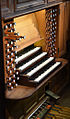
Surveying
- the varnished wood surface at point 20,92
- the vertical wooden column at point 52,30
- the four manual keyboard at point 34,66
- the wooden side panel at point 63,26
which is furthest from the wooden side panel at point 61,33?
the varnished wood surface at point 20,92

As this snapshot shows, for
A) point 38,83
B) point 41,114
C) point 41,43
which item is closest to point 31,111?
point 41,114

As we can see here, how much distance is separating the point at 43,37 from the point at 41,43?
0.15m

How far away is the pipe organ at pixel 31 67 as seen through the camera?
3934 millimetres

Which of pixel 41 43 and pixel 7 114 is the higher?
pixel 41 43

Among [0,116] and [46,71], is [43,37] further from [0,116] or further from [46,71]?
[0,116]

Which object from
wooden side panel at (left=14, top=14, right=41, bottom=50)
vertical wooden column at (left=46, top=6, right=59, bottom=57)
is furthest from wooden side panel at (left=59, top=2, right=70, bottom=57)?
wooden side panel at (left=14, top=14, right=41, bottom=50)

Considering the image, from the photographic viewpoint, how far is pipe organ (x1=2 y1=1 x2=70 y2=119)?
12.9ft

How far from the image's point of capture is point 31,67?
185 inches

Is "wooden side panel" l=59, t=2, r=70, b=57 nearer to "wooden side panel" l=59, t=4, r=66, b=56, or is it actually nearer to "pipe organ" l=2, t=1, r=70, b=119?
"wooden side panel" l=59, t=4, r=66, b=56

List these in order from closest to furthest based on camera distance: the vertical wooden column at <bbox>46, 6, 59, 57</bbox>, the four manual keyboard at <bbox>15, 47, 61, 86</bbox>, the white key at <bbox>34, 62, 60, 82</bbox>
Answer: the four manual keyboard at <bbox>15, 47, 61, 86</bbox>, the white key at <bbox>34, 62, 60, 82</bbox>, the vertical wooden column at <bbox>46, 6, 59, 57</bbox>

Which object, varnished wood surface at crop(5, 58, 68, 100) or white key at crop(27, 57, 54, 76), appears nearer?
varnished wood surface at crop(5, 58, 68, 100)

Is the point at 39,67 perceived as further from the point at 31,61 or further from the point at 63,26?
the point at 63,26

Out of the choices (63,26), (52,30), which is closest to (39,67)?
(52,30)

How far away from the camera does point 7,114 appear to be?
13.4 ft
